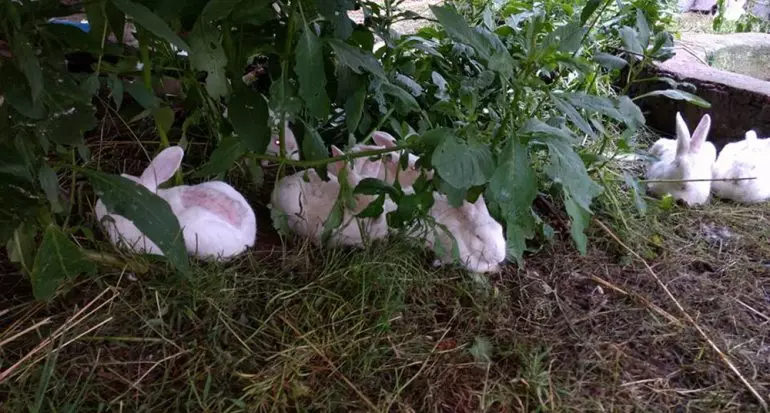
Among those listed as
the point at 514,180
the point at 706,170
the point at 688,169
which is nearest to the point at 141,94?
the point at 514,180

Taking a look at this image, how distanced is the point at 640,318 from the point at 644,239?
42cm

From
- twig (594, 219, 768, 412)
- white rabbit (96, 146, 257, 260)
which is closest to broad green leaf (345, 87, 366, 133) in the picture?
white rabbit (96, 146, 257, 260)

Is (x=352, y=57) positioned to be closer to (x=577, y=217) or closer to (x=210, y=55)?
(x=210, y=55)

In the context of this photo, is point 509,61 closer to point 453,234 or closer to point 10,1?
point 453,234

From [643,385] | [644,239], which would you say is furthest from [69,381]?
[644,239]

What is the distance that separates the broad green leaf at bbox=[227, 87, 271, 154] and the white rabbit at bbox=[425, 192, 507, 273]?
488mm

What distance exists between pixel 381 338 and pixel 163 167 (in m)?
0.64

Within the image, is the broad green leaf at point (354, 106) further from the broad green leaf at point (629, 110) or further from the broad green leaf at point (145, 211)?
the broad green leaf at point (629, 110)

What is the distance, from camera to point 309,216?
1702 millimetres

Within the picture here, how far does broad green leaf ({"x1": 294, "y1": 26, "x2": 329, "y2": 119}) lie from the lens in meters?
1.24

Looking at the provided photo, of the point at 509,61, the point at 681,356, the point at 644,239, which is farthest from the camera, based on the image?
the point at 644,239

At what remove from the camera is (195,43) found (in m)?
1.24

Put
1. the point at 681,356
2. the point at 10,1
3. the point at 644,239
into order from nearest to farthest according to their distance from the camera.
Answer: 1. the point at 10,1
2. the point at 681,356
3. the point at 644,239

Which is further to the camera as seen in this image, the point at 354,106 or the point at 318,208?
the point at 318,208
